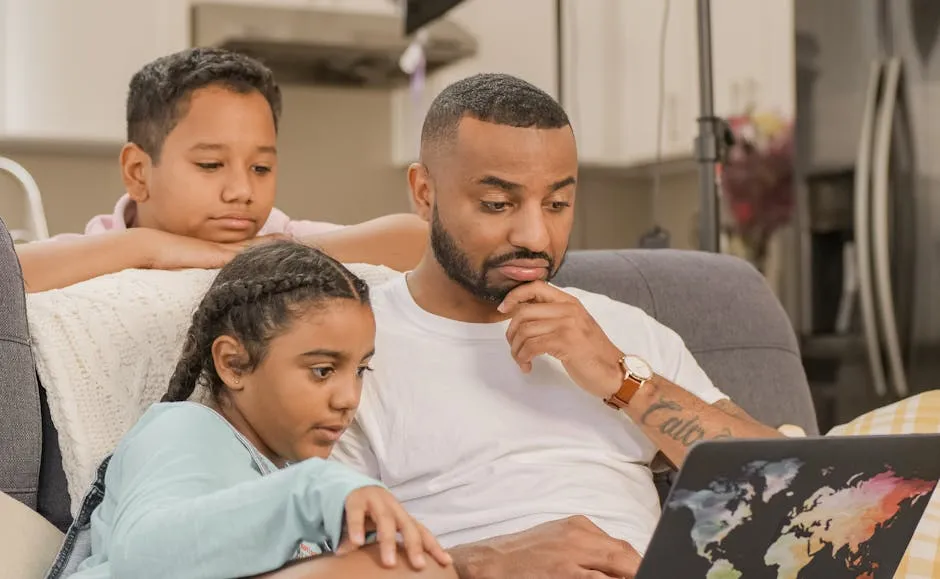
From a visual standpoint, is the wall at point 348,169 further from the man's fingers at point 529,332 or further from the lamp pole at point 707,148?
the man's fingers at point 529,332

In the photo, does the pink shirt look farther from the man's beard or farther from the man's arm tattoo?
the man's arm tattoo

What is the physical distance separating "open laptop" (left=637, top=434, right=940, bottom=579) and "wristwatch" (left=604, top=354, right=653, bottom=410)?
38 cm

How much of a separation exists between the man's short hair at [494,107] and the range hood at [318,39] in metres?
2.62

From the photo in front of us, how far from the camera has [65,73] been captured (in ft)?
12.7

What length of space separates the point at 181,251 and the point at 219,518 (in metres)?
0.66

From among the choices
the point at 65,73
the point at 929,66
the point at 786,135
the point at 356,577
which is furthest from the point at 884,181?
the point at 65,73

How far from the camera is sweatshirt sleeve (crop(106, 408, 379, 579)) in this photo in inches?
41.3

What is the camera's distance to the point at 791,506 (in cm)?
110

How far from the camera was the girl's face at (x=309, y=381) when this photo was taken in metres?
1.30

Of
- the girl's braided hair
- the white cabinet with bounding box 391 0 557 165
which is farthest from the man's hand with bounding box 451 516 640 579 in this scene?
the white cabinet with bounding box 391 0 557 165

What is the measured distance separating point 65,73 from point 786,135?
231cm

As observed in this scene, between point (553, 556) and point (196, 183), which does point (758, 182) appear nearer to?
point (196, 183)

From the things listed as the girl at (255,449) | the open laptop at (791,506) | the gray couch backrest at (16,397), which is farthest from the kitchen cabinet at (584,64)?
the open laptop at (791,506)

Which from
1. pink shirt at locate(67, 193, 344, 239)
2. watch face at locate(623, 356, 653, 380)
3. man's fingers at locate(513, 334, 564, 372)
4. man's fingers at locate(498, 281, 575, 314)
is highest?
pink shirt at locate(67, 193, 344, 239)
